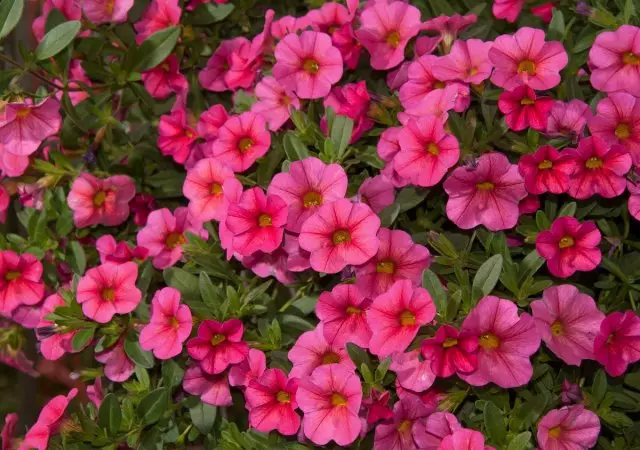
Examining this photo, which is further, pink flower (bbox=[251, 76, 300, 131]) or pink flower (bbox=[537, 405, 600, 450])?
pink flower (bbox=[251, 76, 300, 131])

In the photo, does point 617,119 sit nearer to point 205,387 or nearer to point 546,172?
point 546,172

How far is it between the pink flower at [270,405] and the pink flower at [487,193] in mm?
310

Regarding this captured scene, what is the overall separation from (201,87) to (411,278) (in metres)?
0.60

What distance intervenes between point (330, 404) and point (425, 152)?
1.15ft

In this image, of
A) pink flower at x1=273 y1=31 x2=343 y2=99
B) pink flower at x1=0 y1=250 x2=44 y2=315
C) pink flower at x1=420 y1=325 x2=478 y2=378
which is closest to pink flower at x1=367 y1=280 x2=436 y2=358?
pink flower at x1=420 y1=325 x2=478 y2=378

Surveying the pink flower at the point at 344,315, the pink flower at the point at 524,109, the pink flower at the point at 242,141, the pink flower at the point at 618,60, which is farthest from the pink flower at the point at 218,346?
the pink flower at the point at 618,60

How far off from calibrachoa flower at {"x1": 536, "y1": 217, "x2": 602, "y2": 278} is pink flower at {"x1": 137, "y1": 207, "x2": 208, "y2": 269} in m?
0.54

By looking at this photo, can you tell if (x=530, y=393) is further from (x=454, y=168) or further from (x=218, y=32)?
(x=218, y=32)

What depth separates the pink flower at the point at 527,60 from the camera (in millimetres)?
1111

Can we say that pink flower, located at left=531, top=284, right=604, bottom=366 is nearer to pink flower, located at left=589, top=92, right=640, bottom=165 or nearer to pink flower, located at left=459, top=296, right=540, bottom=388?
pink flower, located at left=459, top=296, right=540, bottom=388

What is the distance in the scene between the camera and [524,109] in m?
1.10

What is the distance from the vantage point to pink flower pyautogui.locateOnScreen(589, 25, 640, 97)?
3.64 ft

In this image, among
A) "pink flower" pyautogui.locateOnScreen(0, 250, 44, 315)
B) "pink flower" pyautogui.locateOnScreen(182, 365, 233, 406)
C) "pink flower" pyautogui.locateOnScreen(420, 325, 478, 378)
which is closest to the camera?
"pink flower" pyautogui.locateOnScreen(420, 325, 478, 378)

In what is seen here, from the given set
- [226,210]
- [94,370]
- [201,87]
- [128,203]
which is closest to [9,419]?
[94,370]
